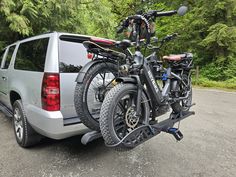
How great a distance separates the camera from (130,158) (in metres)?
2.71

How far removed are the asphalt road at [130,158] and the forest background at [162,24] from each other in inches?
81.3

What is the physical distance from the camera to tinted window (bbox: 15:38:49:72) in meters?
2.56

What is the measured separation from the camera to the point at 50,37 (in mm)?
2514

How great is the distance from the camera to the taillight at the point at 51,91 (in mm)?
2320

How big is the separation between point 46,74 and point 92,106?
0.67 meters

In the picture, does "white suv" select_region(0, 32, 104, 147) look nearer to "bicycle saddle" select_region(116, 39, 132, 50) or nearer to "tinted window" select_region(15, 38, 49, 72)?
"tinted window" select_region(15, 38, 49, 72)

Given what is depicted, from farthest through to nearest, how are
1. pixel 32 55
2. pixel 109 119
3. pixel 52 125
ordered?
pixel 32 55 → pixel 52 125 → pixel 109 119

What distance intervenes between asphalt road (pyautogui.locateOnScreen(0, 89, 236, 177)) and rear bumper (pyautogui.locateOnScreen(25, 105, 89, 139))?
0.43 meters

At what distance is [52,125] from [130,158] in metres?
1.13

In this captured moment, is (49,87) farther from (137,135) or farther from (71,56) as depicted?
(137,135)

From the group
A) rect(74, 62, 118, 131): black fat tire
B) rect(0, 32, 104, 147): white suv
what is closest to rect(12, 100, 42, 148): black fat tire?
rect(0, 32, 104, 147): white suv

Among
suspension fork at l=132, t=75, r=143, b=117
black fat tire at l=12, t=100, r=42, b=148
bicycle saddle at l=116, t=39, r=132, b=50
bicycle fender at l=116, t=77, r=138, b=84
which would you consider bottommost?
black fat tire at l=12, t=100, r=42, b=148

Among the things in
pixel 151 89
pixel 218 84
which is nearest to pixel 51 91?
pixel 151 89

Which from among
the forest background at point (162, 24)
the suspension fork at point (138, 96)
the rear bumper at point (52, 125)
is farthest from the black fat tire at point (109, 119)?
the forest background at point (162, 24)
